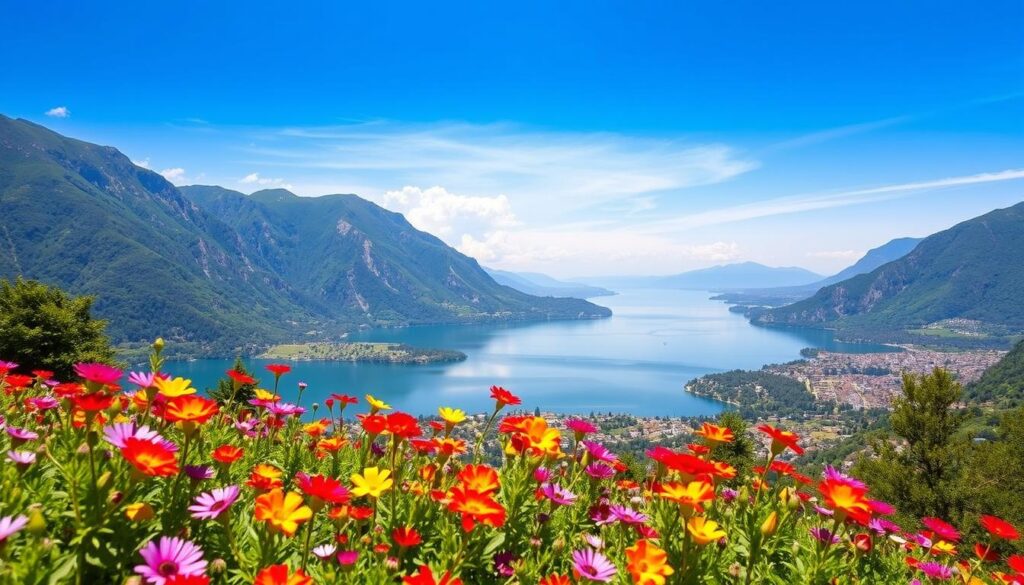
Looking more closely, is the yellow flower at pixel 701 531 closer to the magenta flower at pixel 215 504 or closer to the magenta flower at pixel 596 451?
the magenta flower at pixel 596 451

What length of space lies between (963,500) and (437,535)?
19864 millimetres

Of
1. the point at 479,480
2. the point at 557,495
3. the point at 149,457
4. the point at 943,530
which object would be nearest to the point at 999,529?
the point at 943,530

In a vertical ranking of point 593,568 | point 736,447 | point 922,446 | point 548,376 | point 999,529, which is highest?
point 593,568

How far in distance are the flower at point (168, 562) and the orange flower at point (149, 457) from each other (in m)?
0.21

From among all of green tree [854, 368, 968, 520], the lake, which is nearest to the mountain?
the lake

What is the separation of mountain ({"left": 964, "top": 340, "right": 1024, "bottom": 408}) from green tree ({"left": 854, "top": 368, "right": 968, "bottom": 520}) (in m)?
88.5

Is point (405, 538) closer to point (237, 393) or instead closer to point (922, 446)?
point (237, 393)

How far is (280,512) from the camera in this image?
5.91 ft

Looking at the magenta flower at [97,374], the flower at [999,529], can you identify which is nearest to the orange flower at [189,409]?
the magenta flower at [97,374]

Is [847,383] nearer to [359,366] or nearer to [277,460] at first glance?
[359,366]

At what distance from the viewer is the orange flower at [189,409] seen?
204 cm

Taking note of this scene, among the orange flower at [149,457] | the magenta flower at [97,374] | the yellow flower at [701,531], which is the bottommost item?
the yellow flower at [701,531]

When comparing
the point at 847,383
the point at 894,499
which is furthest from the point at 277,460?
the point at 847,383

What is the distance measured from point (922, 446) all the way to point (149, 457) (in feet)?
67.6
